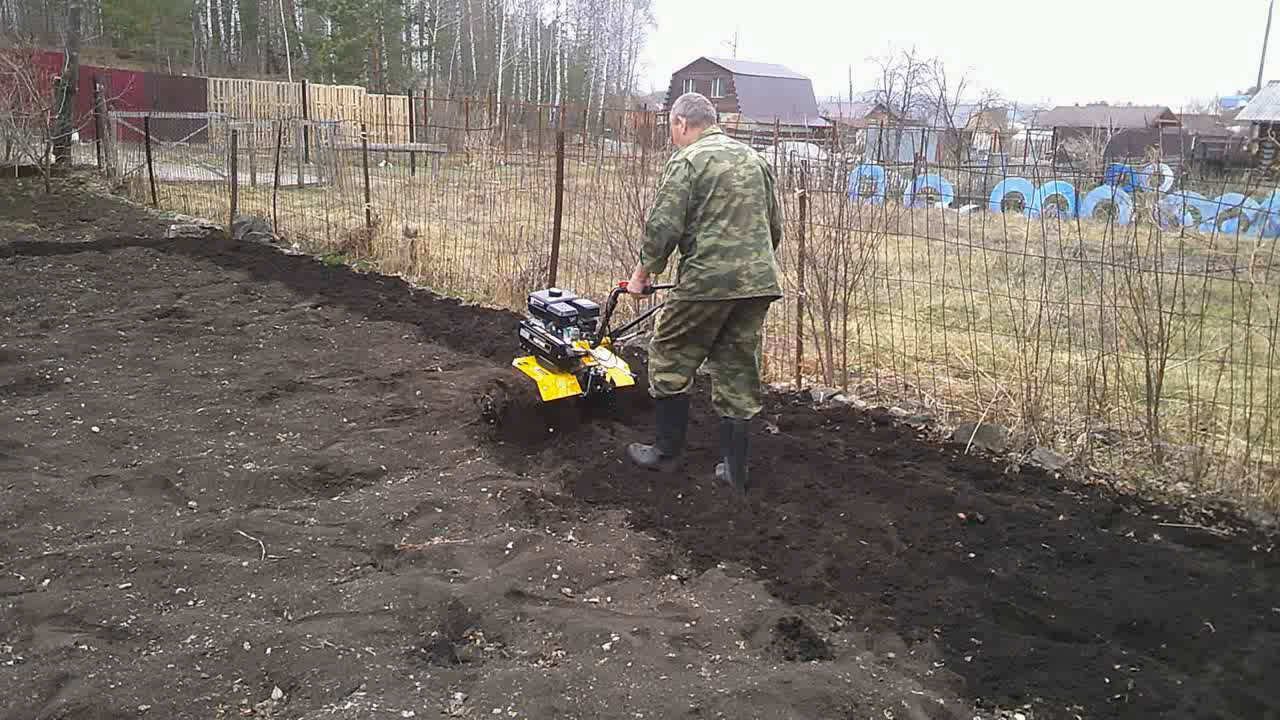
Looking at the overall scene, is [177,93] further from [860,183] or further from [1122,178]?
[1122,178]

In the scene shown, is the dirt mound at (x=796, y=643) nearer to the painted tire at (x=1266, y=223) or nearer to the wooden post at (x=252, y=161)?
the painted tire at (x=1266, y=223)

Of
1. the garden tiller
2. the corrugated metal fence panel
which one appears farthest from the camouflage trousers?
the corrugated metal fence panel

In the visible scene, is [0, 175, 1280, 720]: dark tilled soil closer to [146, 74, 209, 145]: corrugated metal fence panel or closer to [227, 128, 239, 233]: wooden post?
[227, 128, 239, 233]: wooden post

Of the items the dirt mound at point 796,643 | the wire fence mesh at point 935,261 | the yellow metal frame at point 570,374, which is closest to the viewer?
the dirt mound at point 796,643

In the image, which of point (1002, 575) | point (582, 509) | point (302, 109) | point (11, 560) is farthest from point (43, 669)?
point (302, 109)

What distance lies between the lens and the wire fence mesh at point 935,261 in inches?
184

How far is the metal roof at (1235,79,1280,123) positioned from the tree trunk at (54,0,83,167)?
3055 centimetres

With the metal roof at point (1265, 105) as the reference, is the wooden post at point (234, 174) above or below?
below

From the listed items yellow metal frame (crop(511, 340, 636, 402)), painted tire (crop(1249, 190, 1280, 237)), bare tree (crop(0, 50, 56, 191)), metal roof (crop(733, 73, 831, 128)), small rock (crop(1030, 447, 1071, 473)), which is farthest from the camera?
metal roof (crop(733, 73, 831, 128))

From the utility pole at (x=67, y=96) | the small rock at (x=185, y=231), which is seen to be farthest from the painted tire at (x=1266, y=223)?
the utility pole at (x=67, y=96)

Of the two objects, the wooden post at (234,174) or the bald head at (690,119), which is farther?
the wooden post at (234,174)

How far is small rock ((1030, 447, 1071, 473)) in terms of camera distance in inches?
193

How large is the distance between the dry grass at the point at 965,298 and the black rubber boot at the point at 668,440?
153cm

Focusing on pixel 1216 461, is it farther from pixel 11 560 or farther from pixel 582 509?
pixel 11 560
